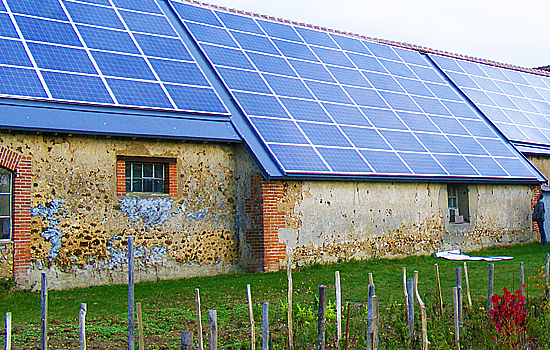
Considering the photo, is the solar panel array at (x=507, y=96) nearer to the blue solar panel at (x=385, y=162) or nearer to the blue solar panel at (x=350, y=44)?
the blue solar panel at (x=350, y=44)

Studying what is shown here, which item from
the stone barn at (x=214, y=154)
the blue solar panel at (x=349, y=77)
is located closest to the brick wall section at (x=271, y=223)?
the stone barn at (x=214, y=154)

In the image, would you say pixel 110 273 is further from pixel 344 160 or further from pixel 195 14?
pixel 195 14

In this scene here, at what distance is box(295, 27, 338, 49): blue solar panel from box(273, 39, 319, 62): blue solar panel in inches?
28.5

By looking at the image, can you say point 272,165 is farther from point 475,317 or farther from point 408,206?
point 475,317

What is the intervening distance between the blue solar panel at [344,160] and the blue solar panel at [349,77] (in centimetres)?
361

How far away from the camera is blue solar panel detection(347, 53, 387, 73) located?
19875mm

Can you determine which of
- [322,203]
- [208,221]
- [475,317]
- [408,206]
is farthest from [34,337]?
[408,206]

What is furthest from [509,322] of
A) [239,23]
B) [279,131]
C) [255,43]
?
[239,23]

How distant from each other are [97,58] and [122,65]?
1.81 ft

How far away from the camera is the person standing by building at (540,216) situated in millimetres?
18734

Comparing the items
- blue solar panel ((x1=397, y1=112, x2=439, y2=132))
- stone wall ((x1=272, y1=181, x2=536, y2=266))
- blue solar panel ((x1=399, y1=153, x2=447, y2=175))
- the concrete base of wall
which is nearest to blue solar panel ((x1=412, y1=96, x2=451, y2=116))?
blue solar panel ((x1=397, y1=112, x2=439, y2=132))

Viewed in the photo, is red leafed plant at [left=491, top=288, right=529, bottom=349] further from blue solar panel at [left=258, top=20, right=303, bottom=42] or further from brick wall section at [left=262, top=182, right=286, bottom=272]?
blue solar panel at [left=258, top=20, right=303, bottom=42]

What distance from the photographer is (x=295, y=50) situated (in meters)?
18.4

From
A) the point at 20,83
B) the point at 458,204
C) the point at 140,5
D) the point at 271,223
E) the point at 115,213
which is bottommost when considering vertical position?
the point at 271,223
